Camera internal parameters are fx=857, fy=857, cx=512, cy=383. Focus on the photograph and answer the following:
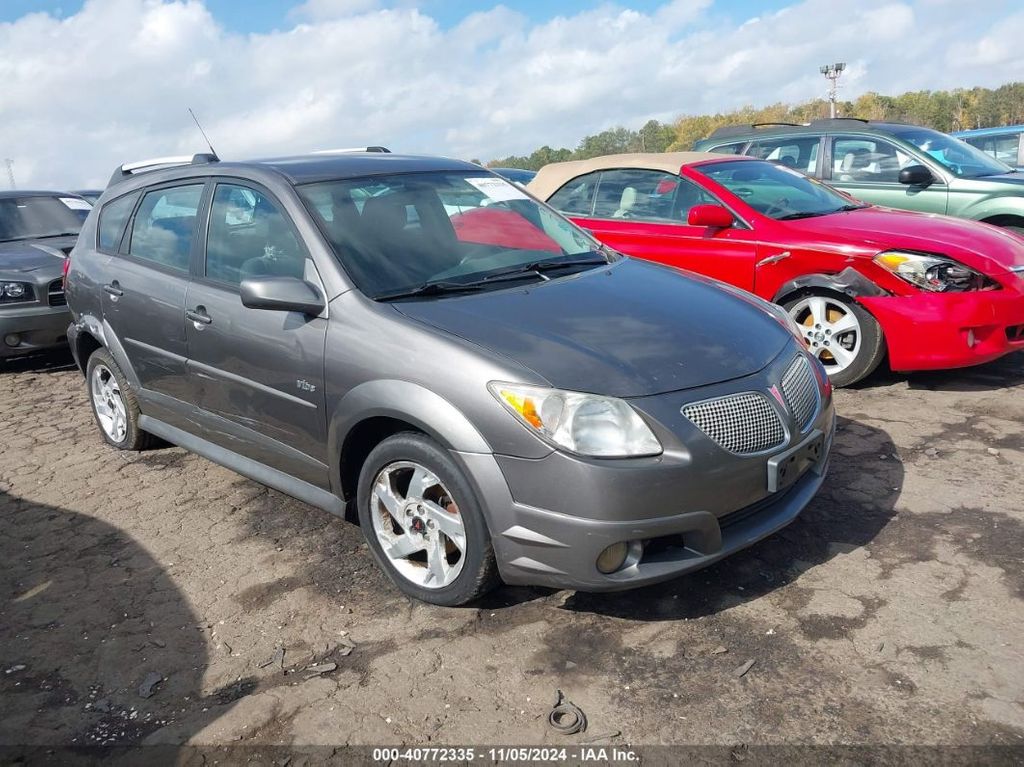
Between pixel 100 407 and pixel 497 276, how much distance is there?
3.23 meters

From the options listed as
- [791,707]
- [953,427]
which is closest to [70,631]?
[791,707]

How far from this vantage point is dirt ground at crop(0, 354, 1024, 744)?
2.67 meters

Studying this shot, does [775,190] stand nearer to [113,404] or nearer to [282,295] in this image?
[282,295]

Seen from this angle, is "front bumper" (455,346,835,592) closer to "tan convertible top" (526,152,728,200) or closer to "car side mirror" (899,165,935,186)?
"tan convertible top" (526,152,728,200)

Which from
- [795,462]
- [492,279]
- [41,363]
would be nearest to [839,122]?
[492,279]

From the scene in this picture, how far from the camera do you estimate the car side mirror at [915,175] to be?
24.9 feet

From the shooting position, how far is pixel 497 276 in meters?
3.74

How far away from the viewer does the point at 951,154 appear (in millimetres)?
8156

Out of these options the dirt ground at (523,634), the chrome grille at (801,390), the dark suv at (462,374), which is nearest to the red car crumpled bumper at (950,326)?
the dirt ground at (523,634)

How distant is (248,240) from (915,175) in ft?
20.0

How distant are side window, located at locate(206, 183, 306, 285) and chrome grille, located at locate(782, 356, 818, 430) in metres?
2.02

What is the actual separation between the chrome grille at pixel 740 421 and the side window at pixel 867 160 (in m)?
5.79

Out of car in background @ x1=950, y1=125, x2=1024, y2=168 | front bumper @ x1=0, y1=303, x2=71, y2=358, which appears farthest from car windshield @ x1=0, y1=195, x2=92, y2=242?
car in background @ x1=950, y1=125, x2=1024, y2=168

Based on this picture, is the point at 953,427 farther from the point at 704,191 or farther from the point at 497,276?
the point at 497,276
